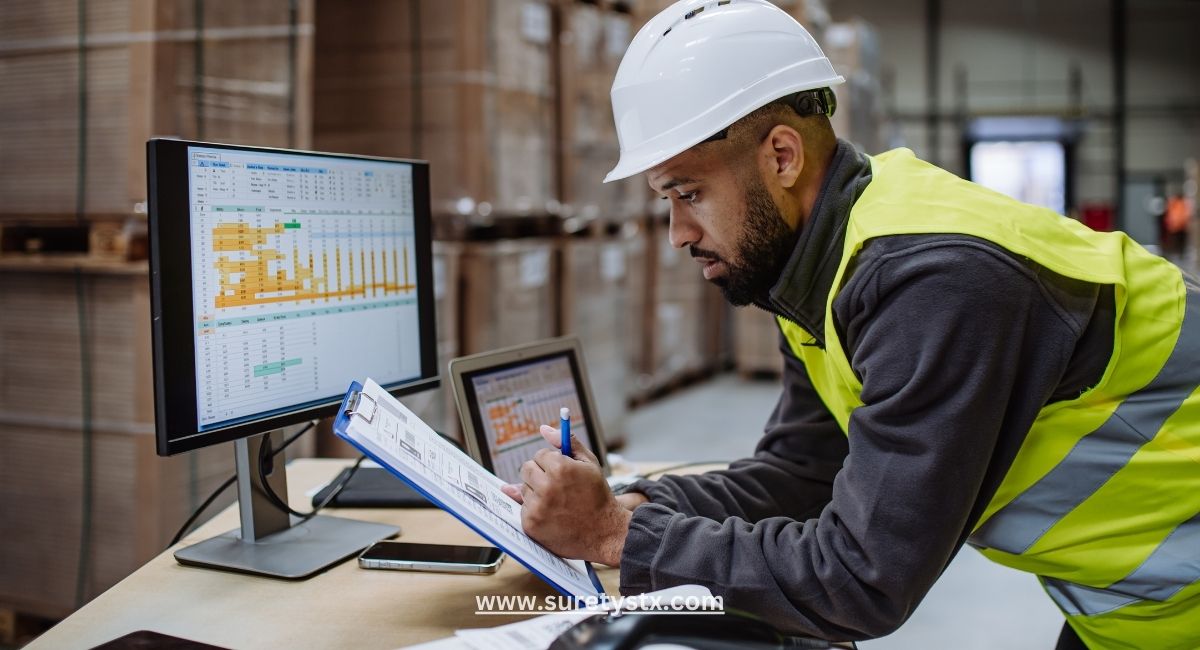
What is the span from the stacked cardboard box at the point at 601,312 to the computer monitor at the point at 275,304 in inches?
134

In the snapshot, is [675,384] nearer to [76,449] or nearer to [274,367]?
[76,449]

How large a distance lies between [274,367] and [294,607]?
386 mm

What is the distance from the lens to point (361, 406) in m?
1.39

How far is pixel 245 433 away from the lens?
158 centimetres

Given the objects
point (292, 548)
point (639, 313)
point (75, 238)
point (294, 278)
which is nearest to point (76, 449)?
point (75, 238)

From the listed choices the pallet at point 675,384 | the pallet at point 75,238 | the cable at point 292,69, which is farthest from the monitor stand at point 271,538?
the pallet at point 675,384

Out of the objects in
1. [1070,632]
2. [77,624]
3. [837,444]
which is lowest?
[1070,632]

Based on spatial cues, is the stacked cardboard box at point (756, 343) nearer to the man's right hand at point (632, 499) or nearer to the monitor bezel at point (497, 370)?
the monitor bezel at point (497, 370)

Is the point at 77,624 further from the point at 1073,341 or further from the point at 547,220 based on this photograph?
the point at 547,220

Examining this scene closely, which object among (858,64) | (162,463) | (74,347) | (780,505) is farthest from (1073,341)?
(858,64)

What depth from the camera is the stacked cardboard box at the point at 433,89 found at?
436cm

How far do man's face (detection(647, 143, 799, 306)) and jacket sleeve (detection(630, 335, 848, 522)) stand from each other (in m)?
0.38

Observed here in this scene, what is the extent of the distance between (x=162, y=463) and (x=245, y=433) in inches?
62.1

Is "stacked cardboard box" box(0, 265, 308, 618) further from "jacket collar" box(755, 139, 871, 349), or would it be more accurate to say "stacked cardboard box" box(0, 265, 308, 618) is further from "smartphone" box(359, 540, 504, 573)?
"jacket collar" box(755, 139, 871, 349)
